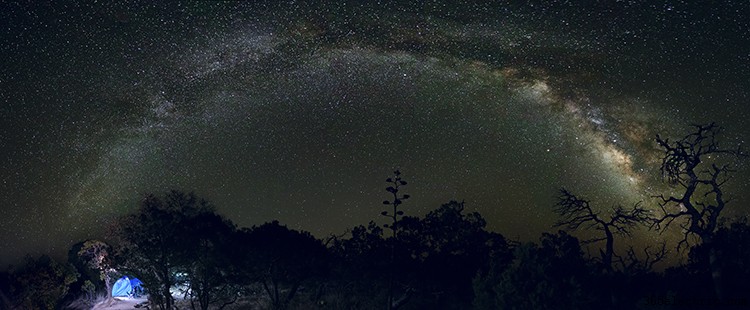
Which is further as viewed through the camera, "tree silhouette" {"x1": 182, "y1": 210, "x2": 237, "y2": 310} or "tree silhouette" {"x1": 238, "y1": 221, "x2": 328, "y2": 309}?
"tree silhouette" {"x1": 238, "y1": 221, "x2": 328, "y2": 309}

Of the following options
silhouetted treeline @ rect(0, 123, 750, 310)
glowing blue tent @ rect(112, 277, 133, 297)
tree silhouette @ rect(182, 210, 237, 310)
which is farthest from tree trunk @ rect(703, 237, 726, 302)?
glowing blue tent @ rect(112, 277, 133, 297)

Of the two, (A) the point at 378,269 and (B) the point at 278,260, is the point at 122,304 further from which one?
(A) the point at 378,269

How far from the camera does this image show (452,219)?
3569cm

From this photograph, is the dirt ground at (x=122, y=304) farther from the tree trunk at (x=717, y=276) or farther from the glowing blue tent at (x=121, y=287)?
the tree trunk at (x=717, y=276)

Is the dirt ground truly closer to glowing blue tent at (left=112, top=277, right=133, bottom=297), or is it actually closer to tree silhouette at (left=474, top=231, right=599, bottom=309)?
glowing blue tent at (left=112, top=277, right=133, bottom=297)

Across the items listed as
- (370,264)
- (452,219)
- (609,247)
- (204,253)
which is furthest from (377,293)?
(609,247)

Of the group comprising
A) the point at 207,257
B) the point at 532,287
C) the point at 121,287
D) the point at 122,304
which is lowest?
the point at 532,287

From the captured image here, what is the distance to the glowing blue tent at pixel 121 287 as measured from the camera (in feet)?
159

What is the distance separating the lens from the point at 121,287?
159ft

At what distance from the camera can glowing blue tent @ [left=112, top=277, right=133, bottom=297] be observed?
4838 cm

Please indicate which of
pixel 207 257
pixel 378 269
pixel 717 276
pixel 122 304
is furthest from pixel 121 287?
pixel 717 276

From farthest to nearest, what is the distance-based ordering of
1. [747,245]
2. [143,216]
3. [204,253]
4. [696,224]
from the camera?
[204,253]
[143,216]
[747,245]
[696,224]

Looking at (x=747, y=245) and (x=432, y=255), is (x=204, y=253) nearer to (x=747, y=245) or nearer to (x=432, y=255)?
(x=432, y=255)

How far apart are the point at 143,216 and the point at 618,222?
77.5ft
